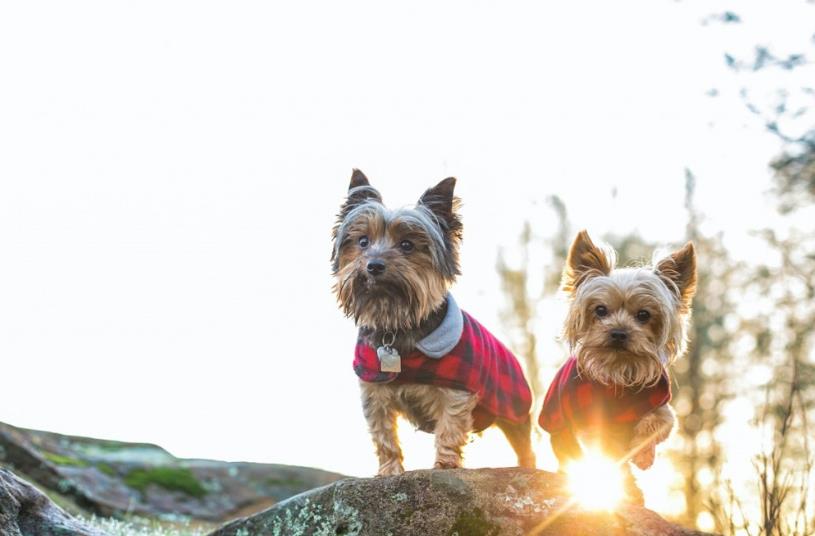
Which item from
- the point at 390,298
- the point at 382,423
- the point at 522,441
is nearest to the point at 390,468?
the point at 382,423

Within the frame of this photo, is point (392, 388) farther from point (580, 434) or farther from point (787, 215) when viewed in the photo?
point (787, 215)

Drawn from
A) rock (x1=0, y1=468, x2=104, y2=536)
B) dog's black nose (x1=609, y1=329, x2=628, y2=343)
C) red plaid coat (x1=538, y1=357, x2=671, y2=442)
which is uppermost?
dog's black nose (x1=609, y1=329, x2=628, y2=343)

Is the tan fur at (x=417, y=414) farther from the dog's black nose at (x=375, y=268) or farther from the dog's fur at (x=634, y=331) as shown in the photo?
the dog's fur at (x=634, y=331)

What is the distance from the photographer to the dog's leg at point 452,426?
22.1 ft

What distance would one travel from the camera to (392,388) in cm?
701

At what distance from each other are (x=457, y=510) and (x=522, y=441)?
2409mm

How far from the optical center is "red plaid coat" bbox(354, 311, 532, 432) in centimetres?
688

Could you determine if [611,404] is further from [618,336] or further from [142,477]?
[142,477]

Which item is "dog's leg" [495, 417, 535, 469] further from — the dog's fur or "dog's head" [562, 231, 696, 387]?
"dog's head" [562, 231, 696, 387]

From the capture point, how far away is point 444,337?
697 centimetres

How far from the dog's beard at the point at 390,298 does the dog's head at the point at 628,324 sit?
4.35ft

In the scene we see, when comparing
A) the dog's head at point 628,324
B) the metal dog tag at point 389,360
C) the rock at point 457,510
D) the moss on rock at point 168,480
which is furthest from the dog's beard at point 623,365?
the moss on rock at point 168,480

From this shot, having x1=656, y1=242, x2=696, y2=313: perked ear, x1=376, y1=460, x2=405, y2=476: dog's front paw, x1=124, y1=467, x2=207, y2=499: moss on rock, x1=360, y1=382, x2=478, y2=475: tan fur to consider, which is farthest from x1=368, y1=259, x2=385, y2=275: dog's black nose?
x1=124, y1=467, x2=207, y2=499: moss on rock

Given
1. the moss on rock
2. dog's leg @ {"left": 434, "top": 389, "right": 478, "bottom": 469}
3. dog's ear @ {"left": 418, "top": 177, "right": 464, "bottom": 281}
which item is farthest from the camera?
the moss on rock
